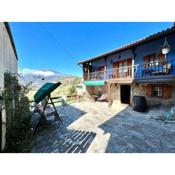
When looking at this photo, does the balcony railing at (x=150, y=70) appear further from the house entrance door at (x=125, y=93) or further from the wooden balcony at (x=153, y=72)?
the house entrance door at (x=125, y=93)

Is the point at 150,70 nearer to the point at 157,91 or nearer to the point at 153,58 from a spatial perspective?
the point at 153,58

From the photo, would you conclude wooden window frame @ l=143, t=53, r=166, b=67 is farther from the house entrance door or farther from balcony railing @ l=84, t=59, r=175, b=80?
the house entrance door

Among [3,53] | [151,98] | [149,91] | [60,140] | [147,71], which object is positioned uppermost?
[3,53]

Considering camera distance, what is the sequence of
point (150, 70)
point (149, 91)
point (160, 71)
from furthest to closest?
point (149, 91) < point (150, 70) < point (160, 71)

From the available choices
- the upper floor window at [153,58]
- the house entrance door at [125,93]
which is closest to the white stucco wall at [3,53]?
the upper floor window at [153,58]

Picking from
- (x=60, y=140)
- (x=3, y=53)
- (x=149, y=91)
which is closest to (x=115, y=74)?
(x=149, y=91)

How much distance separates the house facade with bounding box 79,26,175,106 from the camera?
857 cm

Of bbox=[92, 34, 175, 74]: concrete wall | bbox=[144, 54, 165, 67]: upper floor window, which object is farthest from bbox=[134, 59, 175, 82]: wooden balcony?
bbox=[92, 34, 175, 74]: concrete wall

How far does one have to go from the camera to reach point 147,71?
983 centimetres

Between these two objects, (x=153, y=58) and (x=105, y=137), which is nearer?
(x=105, y=137)

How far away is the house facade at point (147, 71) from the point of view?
8570 millimetres
